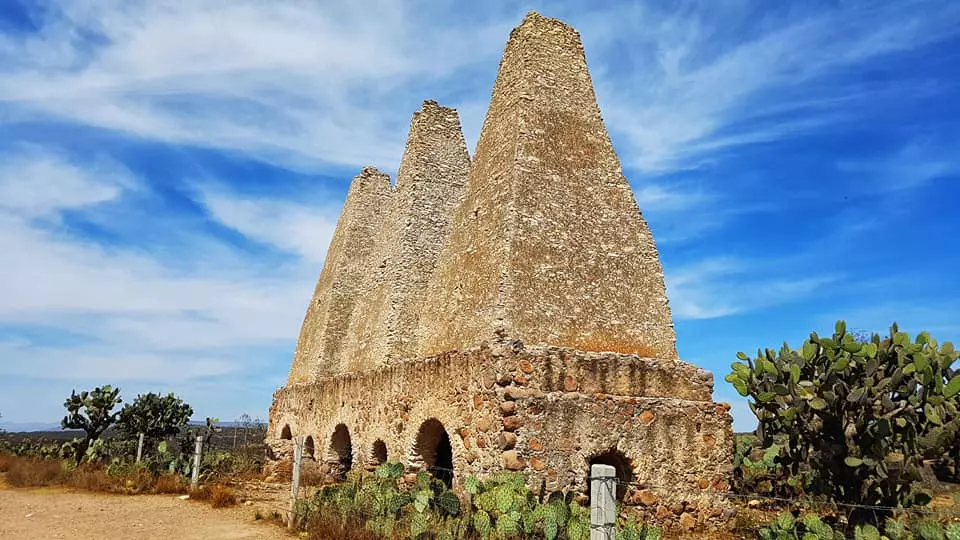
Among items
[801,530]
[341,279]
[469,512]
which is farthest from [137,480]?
[801,530]

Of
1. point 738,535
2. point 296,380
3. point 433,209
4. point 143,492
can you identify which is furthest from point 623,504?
point 296,380

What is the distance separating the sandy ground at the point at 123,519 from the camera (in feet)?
34.0

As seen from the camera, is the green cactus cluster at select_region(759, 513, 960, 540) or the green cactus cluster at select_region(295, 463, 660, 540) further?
the green cactus cluster at select_region(295, 463, 660, 540)

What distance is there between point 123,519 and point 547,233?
8726mm

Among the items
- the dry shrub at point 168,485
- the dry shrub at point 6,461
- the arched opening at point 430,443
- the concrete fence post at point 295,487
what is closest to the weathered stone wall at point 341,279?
the dry shrub at point 168,485

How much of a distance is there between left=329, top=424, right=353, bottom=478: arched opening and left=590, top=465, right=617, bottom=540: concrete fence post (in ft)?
40.2

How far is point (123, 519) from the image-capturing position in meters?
11.6

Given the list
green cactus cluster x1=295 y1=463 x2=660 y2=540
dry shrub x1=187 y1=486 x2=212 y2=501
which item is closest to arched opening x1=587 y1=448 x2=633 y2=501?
green cactus cluster x1=295 y1=463 x2=660 y2=540

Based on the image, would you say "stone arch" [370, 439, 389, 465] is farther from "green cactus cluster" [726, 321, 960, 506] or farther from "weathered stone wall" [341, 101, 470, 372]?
"green cactus cluster" [726, 321, 960, 506]

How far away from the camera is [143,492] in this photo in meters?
14.9

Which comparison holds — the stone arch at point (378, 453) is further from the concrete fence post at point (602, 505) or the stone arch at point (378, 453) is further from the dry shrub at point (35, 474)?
the concrete fence post at point (602, 505)

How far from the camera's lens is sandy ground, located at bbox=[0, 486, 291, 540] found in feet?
34.0

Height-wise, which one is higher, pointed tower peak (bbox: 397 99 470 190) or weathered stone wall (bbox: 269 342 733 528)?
pointed tower peak (bbox: 397 99 470 190)

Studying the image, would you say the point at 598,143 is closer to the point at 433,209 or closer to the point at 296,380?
the point at 433,209
